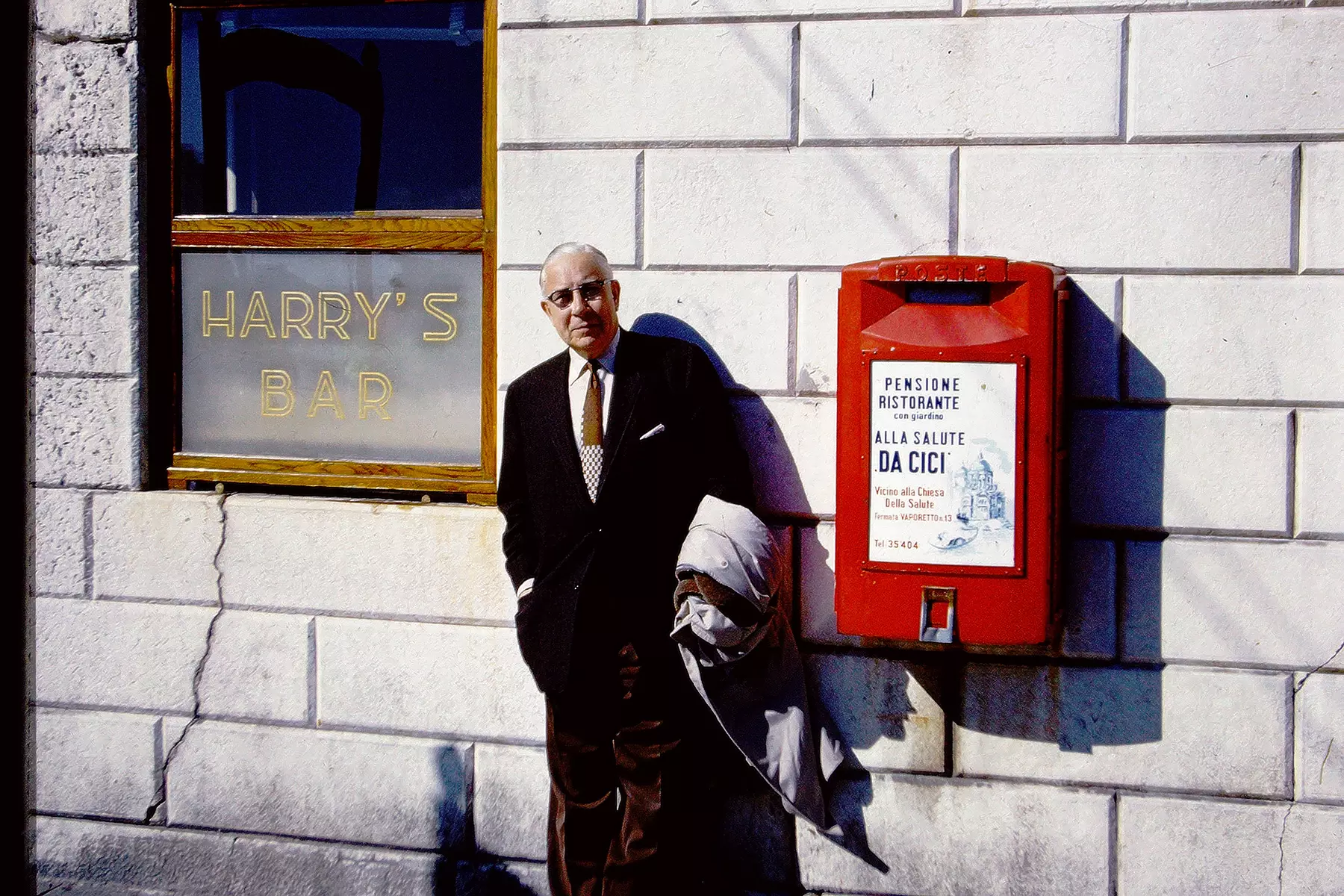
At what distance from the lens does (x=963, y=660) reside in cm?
317

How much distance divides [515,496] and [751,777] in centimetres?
124

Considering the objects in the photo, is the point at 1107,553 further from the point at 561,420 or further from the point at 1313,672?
the point at 561,420

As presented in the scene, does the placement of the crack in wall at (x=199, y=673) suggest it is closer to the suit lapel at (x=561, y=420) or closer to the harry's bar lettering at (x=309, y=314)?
the harry's bar lettering at (x=309, y=314)

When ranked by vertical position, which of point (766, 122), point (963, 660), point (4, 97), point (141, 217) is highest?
point (766, 122)

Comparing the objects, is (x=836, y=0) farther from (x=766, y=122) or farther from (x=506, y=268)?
(x=506, y=268)

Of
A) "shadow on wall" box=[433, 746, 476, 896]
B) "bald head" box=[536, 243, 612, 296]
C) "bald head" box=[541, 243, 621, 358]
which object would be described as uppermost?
"bald head" box=[536, 243, 612, 296]

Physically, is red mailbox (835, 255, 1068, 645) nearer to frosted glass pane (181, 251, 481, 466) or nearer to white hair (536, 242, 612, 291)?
white hair (536, 242, 612, 291)

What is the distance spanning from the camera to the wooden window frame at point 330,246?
3.52m

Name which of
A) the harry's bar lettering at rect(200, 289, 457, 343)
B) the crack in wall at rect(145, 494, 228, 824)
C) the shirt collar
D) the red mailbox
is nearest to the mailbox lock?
the red mailbox

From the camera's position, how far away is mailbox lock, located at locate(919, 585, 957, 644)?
2770 millimetres

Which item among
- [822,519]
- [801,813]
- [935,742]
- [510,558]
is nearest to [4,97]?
[510,558]

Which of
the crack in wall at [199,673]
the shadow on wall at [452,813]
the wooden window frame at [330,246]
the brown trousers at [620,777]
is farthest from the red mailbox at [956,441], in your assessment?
the crack in wall at [199,673]

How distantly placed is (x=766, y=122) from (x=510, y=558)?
1653 millimetres

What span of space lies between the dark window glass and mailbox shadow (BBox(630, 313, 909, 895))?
1129 mm
